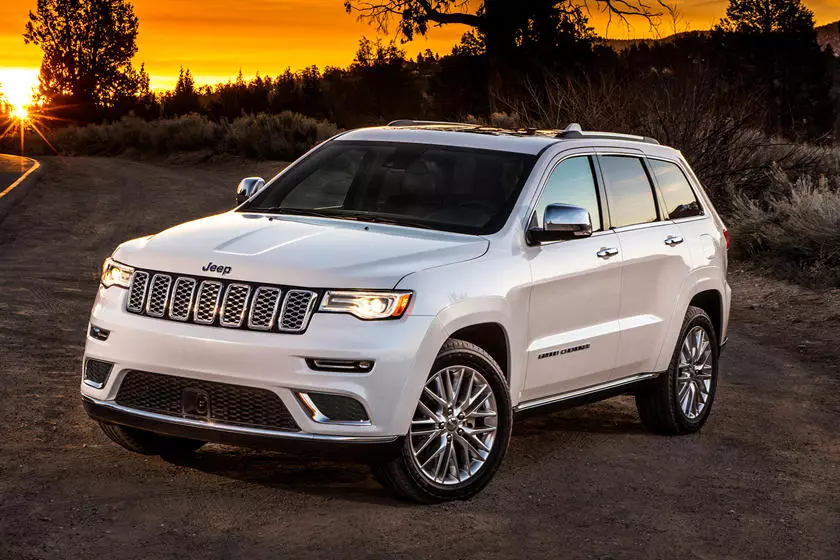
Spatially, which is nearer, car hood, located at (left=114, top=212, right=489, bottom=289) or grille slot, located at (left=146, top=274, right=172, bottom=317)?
car hood, located at (left=114, top=212, right=489, bottom=289)

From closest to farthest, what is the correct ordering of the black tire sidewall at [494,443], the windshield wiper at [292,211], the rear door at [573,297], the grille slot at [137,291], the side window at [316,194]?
1. the black tire sidewall at [494,443]
2. the grille slot at [137,291]
3. the rear door at [573,297]
4. the windshield wiper at [292,211]
5. the side window at [316,194]

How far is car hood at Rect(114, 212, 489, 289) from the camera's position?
20.6 ft

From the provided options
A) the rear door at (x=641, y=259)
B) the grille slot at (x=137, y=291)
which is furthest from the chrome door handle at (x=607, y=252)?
the grille slot at (x=137, y=291)

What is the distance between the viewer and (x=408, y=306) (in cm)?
630

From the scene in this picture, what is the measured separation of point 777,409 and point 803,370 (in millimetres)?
1944

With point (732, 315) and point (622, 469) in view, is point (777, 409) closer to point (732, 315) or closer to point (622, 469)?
point (622, 469)

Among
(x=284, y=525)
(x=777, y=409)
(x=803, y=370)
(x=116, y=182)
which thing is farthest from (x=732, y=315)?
(x=116, y=182)

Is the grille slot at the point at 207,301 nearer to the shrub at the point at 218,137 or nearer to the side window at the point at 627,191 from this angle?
the side window at the point at 627,191

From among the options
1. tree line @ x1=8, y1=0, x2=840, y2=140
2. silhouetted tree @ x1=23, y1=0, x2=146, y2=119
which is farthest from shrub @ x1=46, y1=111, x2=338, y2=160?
silhouetted tree @ x1=23, y1=0, x2=146, y2=119

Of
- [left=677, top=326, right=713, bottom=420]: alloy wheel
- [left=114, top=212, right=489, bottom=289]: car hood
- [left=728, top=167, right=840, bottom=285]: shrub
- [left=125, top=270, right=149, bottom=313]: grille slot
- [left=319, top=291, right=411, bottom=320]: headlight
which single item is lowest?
[left=728, top=167, right=840, bottom=285]: shrub

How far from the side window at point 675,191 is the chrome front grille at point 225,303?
3.36 m

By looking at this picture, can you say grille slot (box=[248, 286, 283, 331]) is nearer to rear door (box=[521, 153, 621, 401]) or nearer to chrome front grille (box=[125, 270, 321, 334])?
chrome front grille (box=[125, 270, 321, 334])

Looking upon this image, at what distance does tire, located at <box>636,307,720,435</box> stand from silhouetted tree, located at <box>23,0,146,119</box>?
60432mm

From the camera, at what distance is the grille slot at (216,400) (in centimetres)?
627
